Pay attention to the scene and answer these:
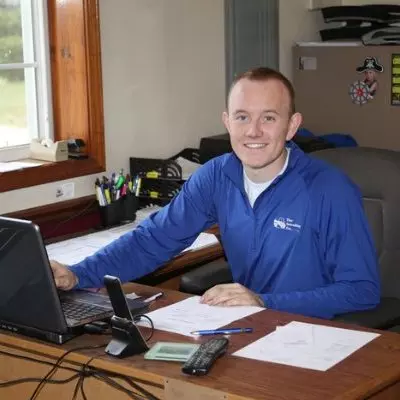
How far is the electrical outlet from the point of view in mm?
3527

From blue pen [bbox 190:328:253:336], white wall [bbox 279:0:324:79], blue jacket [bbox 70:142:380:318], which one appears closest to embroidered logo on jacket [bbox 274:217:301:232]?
blue jacket [bbox 70:142:380:318]

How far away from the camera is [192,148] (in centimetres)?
408

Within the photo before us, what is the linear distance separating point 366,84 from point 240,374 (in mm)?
2745

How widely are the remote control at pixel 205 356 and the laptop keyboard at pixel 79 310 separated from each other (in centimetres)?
32

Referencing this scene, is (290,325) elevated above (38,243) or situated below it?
below

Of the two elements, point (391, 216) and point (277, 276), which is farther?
point (391, 216)

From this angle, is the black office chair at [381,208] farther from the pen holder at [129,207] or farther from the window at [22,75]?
the window at [22,75]

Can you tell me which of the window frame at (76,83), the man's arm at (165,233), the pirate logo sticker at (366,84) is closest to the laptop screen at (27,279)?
the man's arm at (165,233)

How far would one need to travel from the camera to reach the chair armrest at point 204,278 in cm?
295

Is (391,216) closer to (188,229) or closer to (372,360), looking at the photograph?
(188,229)

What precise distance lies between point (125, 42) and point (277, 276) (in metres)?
1.45

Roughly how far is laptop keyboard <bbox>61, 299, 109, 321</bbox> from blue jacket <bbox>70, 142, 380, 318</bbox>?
21 cm

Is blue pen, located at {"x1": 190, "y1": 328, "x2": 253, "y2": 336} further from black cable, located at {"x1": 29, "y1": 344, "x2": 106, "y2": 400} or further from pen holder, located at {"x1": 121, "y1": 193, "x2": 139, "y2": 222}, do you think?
pen holder, located at {"x1": 121, "y1": 193, "x2": 139, "y2": 222}

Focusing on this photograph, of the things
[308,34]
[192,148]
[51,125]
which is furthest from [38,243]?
[308,34]
